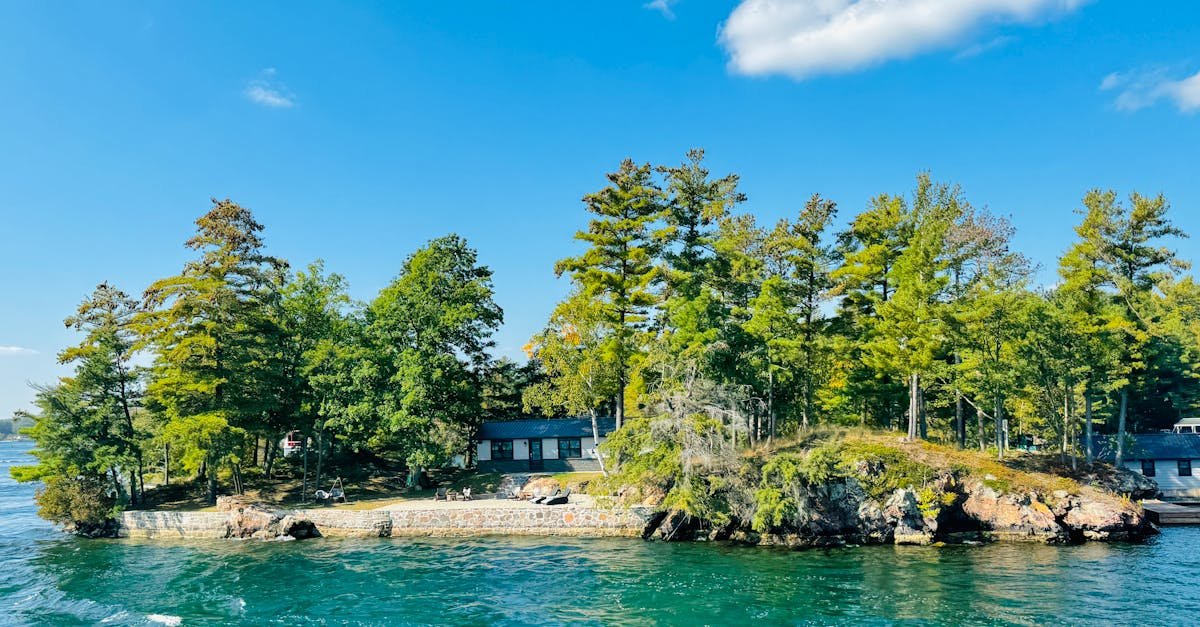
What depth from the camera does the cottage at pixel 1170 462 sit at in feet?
145

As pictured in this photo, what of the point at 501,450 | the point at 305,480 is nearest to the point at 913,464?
the point at 501,450

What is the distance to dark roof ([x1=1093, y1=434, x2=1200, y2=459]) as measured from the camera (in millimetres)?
44375

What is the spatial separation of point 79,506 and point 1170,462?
220 feet

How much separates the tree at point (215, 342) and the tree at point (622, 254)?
63.2 ft

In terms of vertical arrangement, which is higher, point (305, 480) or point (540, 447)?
point (540, 447)

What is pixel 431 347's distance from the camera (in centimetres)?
4344

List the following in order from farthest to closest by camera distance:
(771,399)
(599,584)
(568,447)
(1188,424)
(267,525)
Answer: (1188,424), (568,447), (771,399), (267,525), (599,584)

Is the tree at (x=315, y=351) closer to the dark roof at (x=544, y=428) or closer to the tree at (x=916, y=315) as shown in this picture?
the dark roof at (x=544, y=428)

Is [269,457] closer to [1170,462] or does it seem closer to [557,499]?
[557,499]

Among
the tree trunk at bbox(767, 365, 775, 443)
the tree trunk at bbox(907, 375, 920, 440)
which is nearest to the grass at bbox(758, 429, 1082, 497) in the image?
the tree trunk at bbox(907, 375, 920, 440)

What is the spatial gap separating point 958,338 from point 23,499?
255 feet

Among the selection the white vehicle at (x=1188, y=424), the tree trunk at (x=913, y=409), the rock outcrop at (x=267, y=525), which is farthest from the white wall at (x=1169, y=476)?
the rock outcrop at (x=267, y=525)

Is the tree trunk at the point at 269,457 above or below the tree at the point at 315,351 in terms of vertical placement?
below

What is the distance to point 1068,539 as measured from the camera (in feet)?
101
